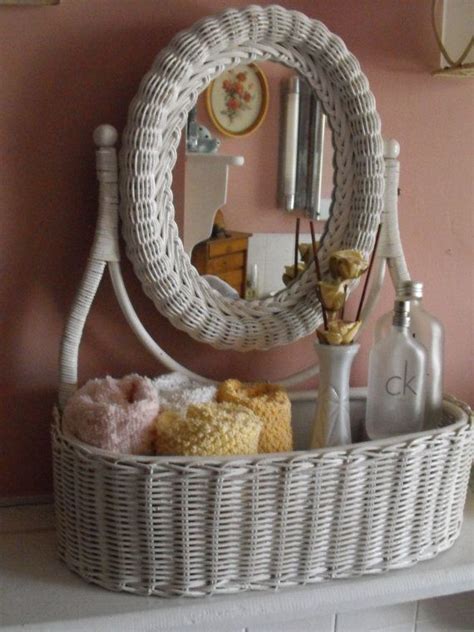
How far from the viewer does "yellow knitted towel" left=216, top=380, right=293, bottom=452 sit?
29.8 inches

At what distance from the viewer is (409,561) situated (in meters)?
0.76

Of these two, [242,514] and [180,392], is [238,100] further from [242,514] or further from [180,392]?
[242,514]

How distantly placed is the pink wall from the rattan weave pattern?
129 mm

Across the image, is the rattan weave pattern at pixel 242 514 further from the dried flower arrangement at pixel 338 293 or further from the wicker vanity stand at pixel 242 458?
the dried flower arrangement at pixel 338 293

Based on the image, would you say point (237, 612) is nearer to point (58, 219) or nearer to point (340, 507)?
point (340, 507)

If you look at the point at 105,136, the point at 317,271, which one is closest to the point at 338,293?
the point at 317,271

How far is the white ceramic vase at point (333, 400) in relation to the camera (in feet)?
2.56

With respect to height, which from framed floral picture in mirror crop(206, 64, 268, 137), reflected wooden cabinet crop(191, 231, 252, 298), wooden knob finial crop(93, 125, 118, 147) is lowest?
reflected wooden cabinet crop(191, 231, 252, 298)

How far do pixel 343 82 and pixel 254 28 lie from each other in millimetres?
115

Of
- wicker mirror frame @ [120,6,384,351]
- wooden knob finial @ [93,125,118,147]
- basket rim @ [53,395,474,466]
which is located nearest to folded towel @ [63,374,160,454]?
basket rim @ [53,395,474,466]

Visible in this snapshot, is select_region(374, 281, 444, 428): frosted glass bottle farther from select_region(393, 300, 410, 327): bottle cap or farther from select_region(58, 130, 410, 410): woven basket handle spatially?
select_region(58, 130, 410, 410): woven basket handle

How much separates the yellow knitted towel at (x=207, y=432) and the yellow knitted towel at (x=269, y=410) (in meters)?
0.04

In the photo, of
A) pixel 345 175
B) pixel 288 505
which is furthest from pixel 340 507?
pixel 345 175

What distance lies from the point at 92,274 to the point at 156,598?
0.32 m
